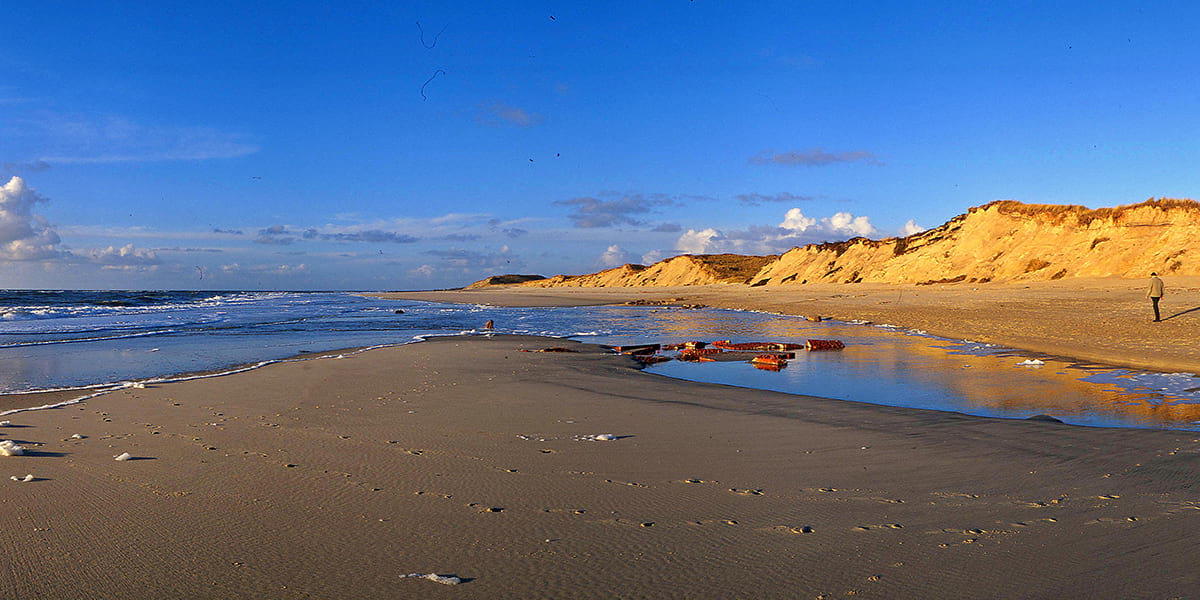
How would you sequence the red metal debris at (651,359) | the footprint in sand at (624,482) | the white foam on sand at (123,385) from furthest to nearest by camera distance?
the red metal debris at (651,359)
the white foam on sand at (123,385)
the footprint in sand at (624,482)

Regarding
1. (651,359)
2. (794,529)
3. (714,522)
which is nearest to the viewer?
(794,529)

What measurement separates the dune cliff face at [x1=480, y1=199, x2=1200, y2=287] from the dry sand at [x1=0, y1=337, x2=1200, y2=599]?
127 ft

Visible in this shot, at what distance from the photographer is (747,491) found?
4355mm

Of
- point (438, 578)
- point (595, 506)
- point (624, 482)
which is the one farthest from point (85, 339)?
point (438, 578)

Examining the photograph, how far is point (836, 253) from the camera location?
73625 mm

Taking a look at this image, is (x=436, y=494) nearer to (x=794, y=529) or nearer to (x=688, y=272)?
(x=794, y=529)

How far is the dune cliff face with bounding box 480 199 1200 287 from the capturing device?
37.7m

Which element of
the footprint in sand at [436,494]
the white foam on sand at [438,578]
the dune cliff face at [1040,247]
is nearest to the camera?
the white foam on sand at [438,578]

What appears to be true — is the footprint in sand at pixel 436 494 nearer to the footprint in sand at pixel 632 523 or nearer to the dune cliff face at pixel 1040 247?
the footprint in sand at pixel 632 523

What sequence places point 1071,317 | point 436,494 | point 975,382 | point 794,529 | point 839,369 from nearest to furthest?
point 794,529, point 436,494, point 975,382, point 839,369, point 1071,317

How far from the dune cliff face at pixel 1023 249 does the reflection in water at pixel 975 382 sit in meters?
30.4

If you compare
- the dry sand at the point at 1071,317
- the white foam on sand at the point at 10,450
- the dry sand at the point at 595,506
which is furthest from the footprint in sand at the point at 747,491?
the dry sand at the point at 1071,317

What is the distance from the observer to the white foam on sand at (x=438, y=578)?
2996 mm

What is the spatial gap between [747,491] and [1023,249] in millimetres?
50533
